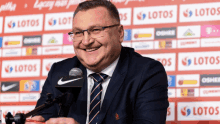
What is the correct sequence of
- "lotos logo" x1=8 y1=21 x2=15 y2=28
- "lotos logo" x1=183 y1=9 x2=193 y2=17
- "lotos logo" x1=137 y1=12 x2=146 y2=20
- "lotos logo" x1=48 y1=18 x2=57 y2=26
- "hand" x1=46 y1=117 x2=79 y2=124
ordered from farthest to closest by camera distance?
"lotos logo" x1=8 y1=21 x2=15 y2=28 < "lotos logo" x1=48 y1=18 x2=57 y2=26 < "lotos logo" x1=137 y1=12 x2=146 y2=20 < "lotos logo" x1=183 y1=9 x2=193 y2=17 < "hand" x1=46 y1=117 x2=79 y2=124

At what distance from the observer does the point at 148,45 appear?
112 inches

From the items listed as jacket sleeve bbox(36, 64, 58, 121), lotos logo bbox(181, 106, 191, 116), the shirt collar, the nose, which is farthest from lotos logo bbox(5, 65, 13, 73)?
lotos logo bbox(181, 106, 191, 116)

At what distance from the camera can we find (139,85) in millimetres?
1755

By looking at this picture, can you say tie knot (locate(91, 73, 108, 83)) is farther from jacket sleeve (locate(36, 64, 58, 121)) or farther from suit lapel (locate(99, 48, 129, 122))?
jacket sleeve (locate(36, 64, 58, 121))

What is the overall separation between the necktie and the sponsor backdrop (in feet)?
3.57

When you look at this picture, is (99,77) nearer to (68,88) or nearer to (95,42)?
(95,42)

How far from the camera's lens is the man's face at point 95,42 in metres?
1.75

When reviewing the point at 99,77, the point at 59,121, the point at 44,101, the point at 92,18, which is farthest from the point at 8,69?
the point at 59,121

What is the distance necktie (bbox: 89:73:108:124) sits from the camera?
1.75m

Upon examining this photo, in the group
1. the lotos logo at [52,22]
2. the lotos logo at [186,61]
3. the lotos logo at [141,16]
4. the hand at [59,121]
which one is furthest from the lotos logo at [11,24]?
the hand at [59,121]

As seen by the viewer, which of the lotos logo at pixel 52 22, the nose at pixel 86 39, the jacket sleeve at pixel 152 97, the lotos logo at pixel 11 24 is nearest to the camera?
A: the jacket sleeve at pixel 152 97

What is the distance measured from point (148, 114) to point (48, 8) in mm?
2148

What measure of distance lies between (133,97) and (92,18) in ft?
1.81

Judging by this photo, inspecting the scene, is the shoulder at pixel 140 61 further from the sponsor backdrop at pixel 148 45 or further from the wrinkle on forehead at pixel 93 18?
the sponsor backdrop at pixel 148 45
